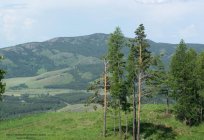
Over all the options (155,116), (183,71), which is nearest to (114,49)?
(183,71)

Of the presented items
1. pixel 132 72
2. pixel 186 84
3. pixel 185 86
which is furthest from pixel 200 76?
pixel 132 72

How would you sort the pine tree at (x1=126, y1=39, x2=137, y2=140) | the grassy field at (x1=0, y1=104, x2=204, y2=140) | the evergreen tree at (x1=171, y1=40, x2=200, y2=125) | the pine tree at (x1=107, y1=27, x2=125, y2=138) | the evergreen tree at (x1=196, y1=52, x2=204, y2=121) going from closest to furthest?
the pine tree at (x1=126, y1=39, x2=137, y2=140) → the pine tree at (x1=107, y1=27, x2=125, y2=138) → the grassy field at (x1=0, y1=104, x2=204, y2=140) → the evergreen tree at (x1=171, y1=40, x2=200, y2=125) → the evergreen tree at (x1=196, y1=52, x2=204, y2=121)

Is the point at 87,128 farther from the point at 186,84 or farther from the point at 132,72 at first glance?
the point at 186,84

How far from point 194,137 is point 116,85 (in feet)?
51.9

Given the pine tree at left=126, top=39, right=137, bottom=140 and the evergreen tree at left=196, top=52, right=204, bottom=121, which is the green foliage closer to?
the evergreen tree at left=196, top=52, right=204, bottom=121

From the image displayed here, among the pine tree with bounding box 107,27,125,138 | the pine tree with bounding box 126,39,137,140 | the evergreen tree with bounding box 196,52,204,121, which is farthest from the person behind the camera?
the evergreen tree with bounding box 196,52,204,121

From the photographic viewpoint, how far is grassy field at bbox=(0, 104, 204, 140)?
239 feet

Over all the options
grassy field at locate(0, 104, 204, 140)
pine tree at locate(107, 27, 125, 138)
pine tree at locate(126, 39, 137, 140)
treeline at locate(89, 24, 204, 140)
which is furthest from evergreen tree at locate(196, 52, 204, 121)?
pine tree at locate(107, 27, 125, 138)

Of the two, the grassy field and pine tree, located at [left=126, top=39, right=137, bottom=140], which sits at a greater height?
pine tree, located at [left=126, top=39, right=137, bottom=140]

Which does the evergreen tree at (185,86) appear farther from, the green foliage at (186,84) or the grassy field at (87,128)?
the grassy field at (87,128)

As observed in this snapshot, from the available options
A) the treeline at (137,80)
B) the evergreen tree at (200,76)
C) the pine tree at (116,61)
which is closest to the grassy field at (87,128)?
the treeline at (137,80)

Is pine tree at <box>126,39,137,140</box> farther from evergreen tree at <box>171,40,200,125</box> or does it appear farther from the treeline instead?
evergreen tree at <box>171,40,200,125</box>

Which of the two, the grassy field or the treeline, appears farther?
the grassy field

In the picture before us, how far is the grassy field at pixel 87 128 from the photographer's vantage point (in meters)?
72.8
